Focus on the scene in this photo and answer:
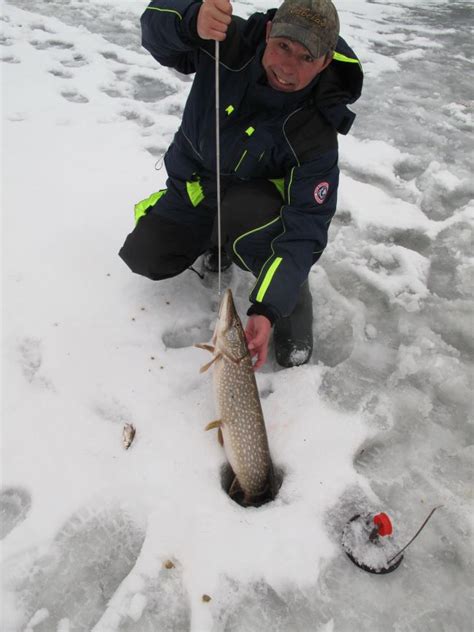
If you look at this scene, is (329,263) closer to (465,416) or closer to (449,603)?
(465,416)

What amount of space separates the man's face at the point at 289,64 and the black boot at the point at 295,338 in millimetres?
1017

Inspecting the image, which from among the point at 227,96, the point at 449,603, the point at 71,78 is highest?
the point at 227,96

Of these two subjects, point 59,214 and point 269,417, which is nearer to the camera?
point 269,417

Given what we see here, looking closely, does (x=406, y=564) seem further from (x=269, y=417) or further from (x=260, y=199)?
(x=260, y=199)

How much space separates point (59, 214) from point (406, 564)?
8.32 feet

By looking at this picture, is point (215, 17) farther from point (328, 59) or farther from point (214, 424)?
point (214, 424)

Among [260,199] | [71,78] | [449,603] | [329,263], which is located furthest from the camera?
[71,78]

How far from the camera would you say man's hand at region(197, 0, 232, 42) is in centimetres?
167

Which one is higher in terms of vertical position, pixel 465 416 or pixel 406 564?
pixel 465 416

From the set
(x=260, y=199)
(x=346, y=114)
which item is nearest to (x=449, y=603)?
(x=260, y=199)

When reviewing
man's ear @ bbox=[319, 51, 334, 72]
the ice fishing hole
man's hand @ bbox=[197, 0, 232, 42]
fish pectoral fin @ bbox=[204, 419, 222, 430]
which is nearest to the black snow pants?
man's ear @ bbox=[319, 51, 334, 72]

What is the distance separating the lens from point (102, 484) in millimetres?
1719

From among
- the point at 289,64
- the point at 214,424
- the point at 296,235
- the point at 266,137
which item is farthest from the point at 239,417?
the point at 289,64

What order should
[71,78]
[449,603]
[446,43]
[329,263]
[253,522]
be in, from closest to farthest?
1. [449,603]
2. [253,522]
3. [329,263]
4. [71,78]
5. [446,43]
